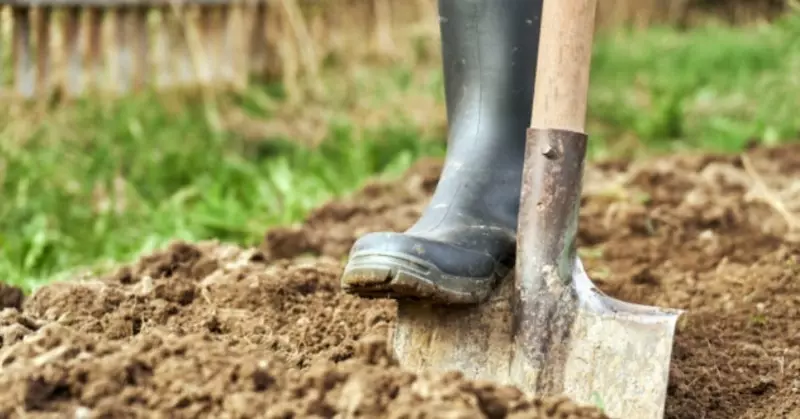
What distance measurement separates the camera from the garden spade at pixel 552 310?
145 cm

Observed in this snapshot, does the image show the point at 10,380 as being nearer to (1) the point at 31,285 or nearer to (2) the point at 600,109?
(1) the point at 31,285

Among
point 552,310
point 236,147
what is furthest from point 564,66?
point 236,147

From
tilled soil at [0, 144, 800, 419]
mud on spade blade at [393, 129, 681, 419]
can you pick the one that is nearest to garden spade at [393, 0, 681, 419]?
mud on spade blade at [393, 129, 681, 419]

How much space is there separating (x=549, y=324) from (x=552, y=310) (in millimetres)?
21

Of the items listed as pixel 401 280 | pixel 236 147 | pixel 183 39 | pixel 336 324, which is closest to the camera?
pixel 401 280

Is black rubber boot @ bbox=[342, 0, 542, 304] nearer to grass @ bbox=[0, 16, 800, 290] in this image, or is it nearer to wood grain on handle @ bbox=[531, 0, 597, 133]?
wood grain on handle @ bbox=[531, 0, 597, 133]

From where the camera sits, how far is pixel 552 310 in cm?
149

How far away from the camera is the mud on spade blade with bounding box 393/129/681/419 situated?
143cm

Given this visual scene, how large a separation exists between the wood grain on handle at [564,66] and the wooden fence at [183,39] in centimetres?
305

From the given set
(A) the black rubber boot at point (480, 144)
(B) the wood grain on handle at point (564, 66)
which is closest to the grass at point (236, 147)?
(A) the black rubber boot at point (480, 144)

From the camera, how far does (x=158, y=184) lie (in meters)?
3.76

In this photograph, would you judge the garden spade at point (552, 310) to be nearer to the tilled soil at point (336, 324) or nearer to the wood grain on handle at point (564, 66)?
the wood grain on handle at point (564, 66)

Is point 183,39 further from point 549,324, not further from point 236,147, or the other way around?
point 549,324

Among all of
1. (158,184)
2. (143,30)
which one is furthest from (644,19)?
(158,184)
